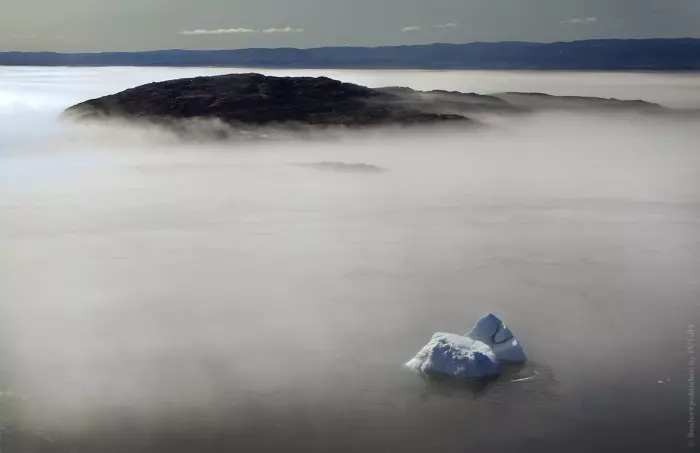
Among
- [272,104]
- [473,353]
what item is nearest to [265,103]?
[272,104]

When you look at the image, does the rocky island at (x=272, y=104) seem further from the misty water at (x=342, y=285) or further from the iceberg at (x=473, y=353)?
the iceberg at (x=473, y=353)

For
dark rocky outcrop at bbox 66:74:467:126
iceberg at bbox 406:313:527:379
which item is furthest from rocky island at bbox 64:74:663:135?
iceberg at bbox 406:313:527:379

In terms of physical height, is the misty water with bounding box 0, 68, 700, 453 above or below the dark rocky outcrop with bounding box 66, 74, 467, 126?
below

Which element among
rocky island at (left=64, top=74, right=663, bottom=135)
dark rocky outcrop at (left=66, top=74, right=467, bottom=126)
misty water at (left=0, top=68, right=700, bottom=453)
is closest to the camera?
misty water at (left=0, top=68, right=700, bottom=453)

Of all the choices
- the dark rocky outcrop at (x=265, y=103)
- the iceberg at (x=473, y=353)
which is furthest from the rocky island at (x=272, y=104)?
the iceberg at (x=473, y=353)

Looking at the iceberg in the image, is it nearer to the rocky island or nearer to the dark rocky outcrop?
the rocky island

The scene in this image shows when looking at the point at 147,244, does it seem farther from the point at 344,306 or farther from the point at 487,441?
the point at 487,441

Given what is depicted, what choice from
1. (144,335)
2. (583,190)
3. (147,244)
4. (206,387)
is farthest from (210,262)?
(583,190)
